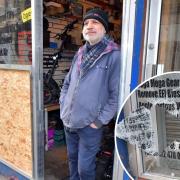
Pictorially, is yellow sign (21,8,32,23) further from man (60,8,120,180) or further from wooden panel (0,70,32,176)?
man (60,8,120,180)

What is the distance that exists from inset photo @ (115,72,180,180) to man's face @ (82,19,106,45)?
713mm

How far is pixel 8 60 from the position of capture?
2896 mm

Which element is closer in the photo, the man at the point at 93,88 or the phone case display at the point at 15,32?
the man at the point at 93,88

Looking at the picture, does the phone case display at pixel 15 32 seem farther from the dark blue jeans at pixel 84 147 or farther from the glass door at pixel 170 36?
the glass door at pixel 170 36

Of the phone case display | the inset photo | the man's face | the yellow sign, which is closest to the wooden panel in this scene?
the phone case display

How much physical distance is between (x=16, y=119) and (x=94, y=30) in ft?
4.37

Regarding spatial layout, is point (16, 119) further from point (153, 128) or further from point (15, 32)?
point (153, 128)

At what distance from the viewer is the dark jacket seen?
2.07m

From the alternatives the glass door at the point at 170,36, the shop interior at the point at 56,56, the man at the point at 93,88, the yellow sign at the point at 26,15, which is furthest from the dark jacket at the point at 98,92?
the shop interior at the point at 56,56

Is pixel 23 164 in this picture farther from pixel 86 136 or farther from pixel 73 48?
pixel 73 48

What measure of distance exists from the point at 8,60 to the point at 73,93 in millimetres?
1084

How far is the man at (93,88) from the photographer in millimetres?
2080

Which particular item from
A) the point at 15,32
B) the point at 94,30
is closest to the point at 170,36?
the point at 94,30

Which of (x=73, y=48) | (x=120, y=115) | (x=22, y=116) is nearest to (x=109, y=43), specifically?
(x=120, y=115)
